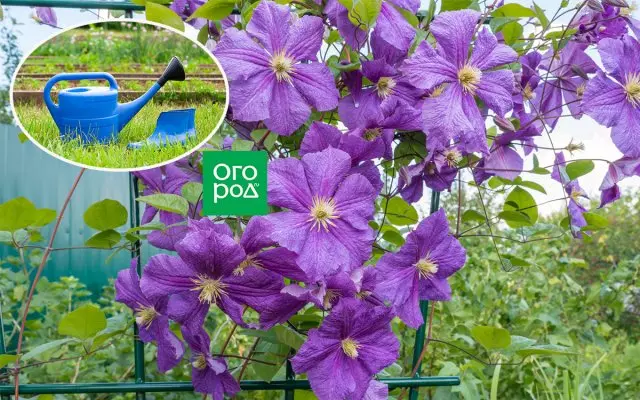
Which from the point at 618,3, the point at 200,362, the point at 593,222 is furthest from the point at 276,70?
the point at 593,222

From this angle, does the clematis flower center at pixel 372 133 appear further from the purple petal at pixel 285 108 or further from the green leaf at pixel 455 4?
the green leaf at pixel 455 4

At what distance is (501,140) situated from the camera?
1.43 meters

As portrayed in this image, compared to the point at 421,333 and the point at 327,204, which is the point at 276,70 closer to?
the point at 327,204

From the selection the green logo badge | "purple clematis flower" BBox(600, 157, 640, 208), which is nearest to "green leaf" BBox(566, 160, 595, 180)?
"purple clematis flower" BBox(600, 157, 640, 208)

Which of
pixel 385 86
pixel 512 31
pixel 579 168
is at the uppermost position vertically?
pixel 512 31

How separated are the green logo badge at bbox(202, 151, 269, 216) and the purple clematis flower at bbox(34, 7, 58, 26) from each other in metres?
0.49

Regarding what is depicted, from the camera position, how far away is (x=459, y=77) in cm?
115

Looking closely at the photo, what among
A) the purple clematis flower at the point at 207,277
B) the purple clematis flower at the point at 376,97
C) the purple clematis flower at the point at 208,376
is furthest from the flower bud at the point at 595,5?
the purple clematis flower at the point at 208,376

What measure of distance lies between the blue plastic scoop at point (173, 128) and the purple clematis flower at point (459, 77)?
0.33 metres

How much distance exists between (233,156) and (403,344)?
1117 millimetres

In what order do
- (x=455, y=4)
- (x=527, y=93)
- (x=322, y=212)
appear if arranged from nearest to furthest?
(x=322, y=212), (x=455, y=4), (x=527, y=93)

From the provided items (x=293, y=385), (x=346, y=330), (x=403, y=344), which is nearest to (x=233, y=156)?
(x=346, y=330)

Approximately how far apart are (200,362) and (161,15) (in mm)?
547

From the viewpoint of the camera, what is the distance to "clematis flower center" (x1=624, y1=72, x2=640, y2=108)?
4.01 feet
